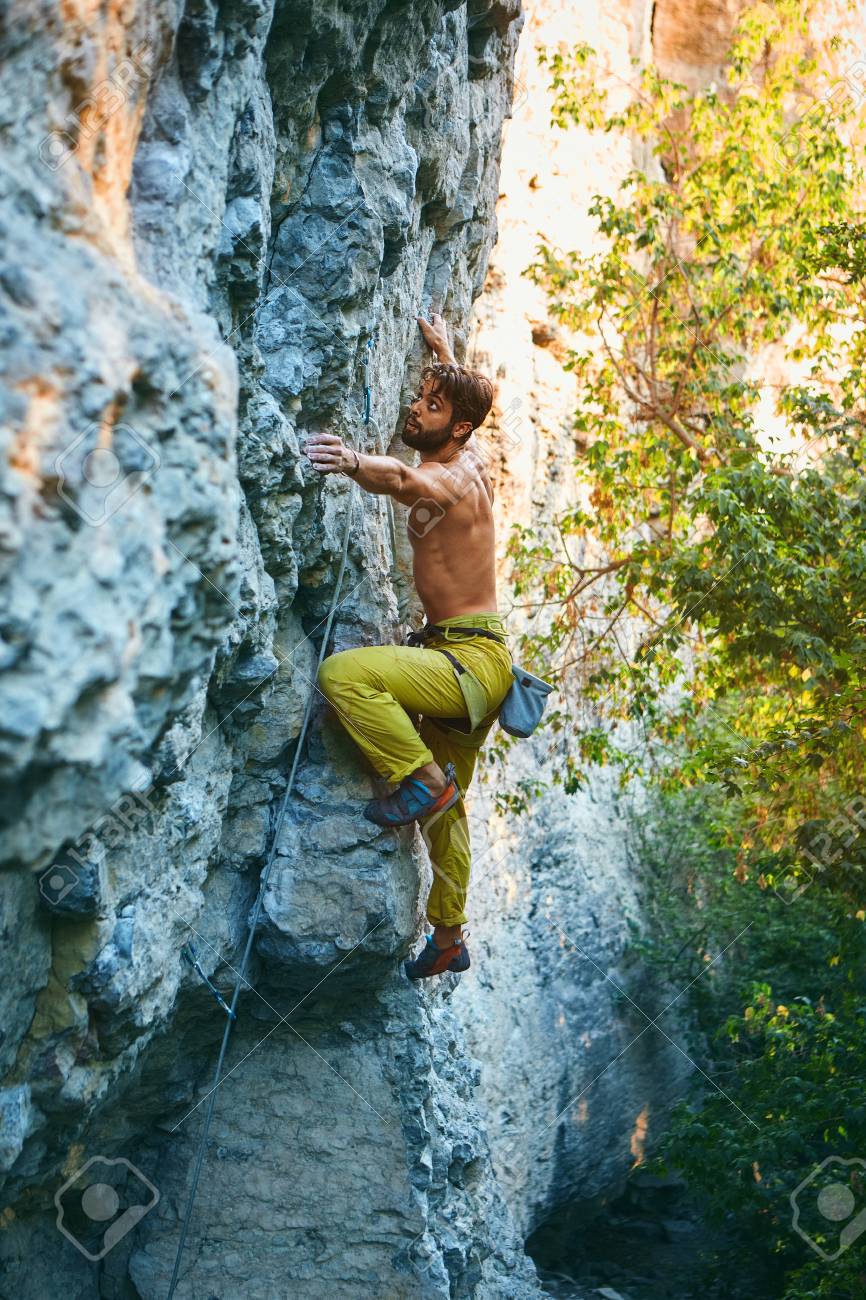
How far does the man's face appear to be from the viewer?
4.33m

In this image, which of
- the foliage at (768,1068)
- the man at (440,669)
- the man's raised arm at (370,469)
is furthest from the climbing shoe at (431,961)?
the foliage at (768,1068)

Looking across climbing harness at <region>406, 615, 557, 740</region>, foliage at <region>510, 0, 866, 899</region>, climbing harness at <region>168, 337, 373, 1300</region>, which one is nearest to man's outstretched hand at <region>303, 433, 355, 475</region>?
climbing harness at <region>168, 337, 373, 1300</region>

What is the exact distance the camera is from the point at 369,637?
441 cm

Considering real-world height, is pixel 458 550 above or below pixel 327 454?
below

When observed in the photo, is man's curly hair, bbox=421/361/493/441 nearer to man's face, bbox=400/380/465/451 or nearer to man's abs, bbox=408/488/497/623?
man's face, bbox=400/380/465/451

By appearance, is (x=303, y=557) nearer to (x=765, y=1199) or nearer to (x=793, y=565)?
(x=793, y=565)

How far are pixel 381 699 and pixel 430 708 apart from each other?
0.77ft

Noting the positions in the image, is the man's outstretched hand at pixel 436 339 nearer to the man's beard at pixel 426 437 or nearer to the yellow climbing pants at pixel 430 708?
the man's beard at pixel 426 437

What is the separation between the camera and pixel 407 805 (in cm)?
406

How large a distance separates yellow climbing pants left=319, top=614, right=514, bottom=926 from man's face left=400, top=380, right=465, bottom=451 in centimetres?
60

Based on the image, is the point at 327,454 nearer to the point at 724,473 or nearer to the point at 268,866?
the point at 268,866

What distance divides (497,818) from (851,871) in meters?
2.09

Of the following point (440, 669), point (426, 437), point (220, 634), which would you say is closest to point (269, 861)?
point (440, 669)

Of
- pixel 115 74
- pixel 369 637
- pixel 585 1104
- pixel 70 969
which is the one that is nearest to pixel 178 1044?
pixel 70 969
